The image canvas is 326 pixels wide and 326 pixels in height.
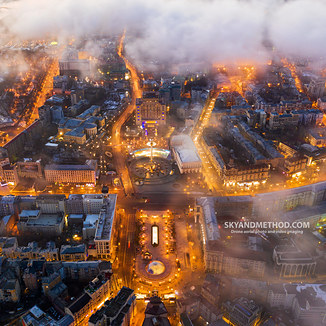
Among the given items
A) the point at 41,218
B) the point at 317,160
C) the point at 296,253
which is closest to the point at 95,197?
the point at 41,218

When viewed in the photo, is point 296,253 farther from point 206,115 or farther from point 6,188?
point 206,115

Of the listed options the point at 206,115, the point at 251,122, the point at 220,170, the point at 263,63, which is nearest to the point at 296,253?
the point at 220,170

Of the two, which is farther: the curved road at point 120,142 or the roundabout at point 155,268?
the curved road at point 120,142

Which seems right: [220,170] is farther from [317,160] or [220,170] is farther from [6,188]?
[6,188]

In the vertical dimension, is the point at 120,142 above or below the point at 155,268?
below

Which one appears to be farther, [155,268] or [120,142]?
[120,142]

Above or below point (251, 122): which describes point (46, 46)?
above

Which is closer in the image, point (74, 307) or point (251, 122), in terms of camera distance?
point (74, 307)

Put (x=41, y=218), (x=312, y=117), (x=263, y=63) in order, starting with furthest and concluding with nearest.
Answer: (x=263, y=63) < (x=312, y=117) < (x=41, y=218)

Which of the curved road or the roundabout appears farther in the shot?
the curved road

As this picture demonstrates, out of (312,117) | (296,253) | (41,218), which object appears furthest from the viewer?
(312,117)
